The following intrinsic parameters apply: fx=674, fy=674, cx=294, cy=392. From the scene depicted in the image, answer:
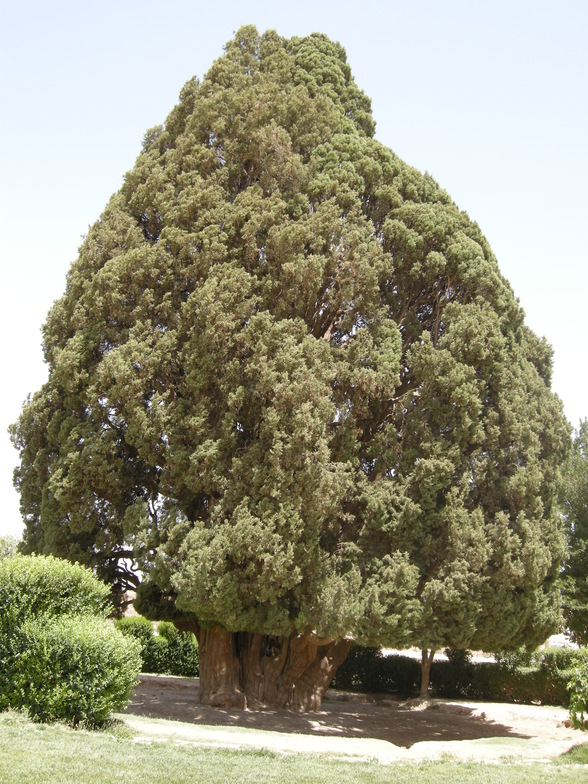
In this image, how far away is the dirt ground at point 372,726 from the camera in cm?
1047

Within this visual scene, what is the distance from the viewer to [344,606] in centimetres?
1280

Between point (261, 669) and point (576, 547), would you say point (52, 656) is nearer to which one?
point (261, 669)

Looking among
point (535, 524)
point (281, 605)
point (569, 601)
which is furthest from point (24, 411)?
point (569, 601)

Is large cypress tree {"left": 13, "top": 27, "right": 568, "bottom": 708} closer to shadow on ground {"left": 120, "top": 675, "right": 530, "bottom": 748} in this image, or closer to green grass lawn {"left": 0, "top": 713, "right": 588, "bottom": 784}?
shadow on ground {"left": 120, "top": 675, "right": 530, "bottom": 748}

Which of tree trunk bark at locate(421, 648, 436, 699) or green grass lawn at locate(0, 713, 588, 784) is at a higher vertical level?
green grass lawn at locate(0, 713, 588, 784)

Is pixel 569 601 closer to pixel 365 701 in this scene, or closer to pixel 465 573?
pixel 365 701

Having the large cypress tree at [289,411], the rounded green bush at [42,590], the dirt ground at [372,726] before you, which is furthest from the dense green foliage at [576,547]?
the rounded green bush at [42,590]

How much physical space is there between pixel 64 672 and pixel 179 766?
253 cm

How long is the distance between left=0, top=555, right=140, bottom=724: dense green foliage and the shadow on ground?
3961 mm

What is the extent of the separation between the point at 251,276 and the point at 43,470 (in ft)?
21.3

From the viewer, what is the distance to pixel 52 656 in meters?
9.15

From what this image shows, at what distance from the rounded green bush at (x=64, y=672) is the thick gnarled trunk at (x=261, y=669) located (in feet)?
17.8

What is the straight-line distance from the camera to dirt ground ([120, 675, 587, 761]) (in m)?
10.5

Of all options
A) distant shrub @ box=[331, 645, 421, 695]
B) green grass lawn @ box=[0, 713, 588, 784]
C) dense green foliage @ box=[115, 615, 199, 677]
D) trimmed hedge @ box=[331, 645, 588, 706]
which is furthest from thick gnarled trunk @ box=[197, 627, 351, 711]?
dense green foliage @ box=[115, 615, 199, 677]
